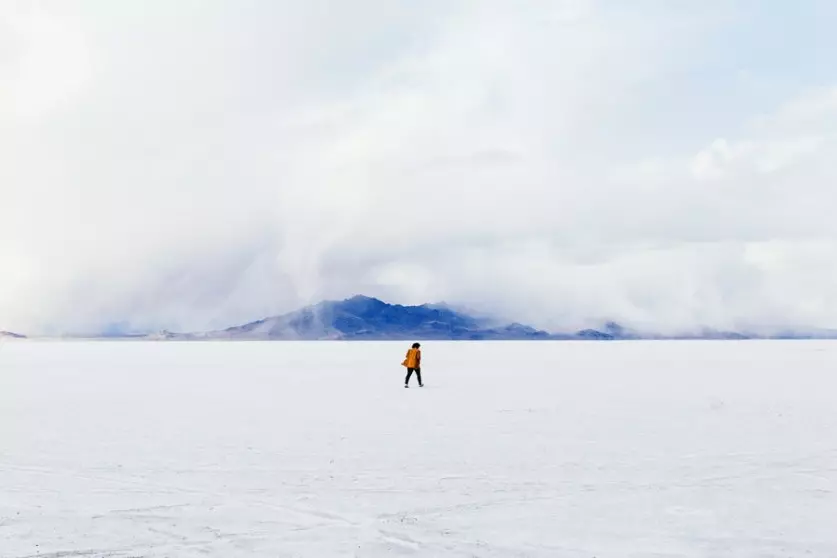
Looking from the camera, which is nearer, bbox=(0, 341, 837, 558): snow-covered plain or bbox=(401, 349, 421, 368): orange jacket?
bbox=(0, 341, 837, 558): snow-covered plain

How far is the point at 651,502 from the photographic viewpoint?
9.30 metres

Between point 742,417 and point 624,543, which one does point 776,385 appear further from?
point 624,543

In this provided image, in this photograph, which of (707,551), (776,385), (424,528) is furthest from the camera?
(776,385)

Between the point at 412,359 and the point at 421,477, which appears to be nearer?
the point at 421,477

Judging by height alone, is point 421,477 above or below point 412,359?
below

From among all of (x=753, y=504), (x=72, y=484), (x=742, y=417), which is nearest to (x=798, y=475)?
(x=753, y=504)

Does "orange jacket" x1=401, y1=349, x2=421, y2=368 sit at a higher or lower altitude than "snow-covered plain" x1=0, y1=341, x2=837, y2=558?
higher

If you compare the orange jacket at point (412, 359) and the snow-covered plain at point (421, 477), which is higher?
the orange jacket at point (412, 359)

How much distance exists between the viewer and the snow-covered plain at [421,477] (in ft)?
25.3

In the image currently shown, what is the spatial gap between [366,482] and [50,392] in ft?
62.7

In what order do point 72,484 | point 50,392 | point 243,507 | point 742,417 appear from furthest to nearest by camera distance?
point 50,392 < point 742,417 < point 72,484 < point 243,507

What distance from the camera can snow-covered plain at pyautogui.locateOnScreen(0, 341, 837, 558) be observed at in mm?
7703

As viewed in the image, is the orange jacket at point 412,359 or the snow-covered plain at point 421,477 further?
the orange jacket at point 412,359

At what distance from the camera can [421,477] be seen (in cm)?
1079
